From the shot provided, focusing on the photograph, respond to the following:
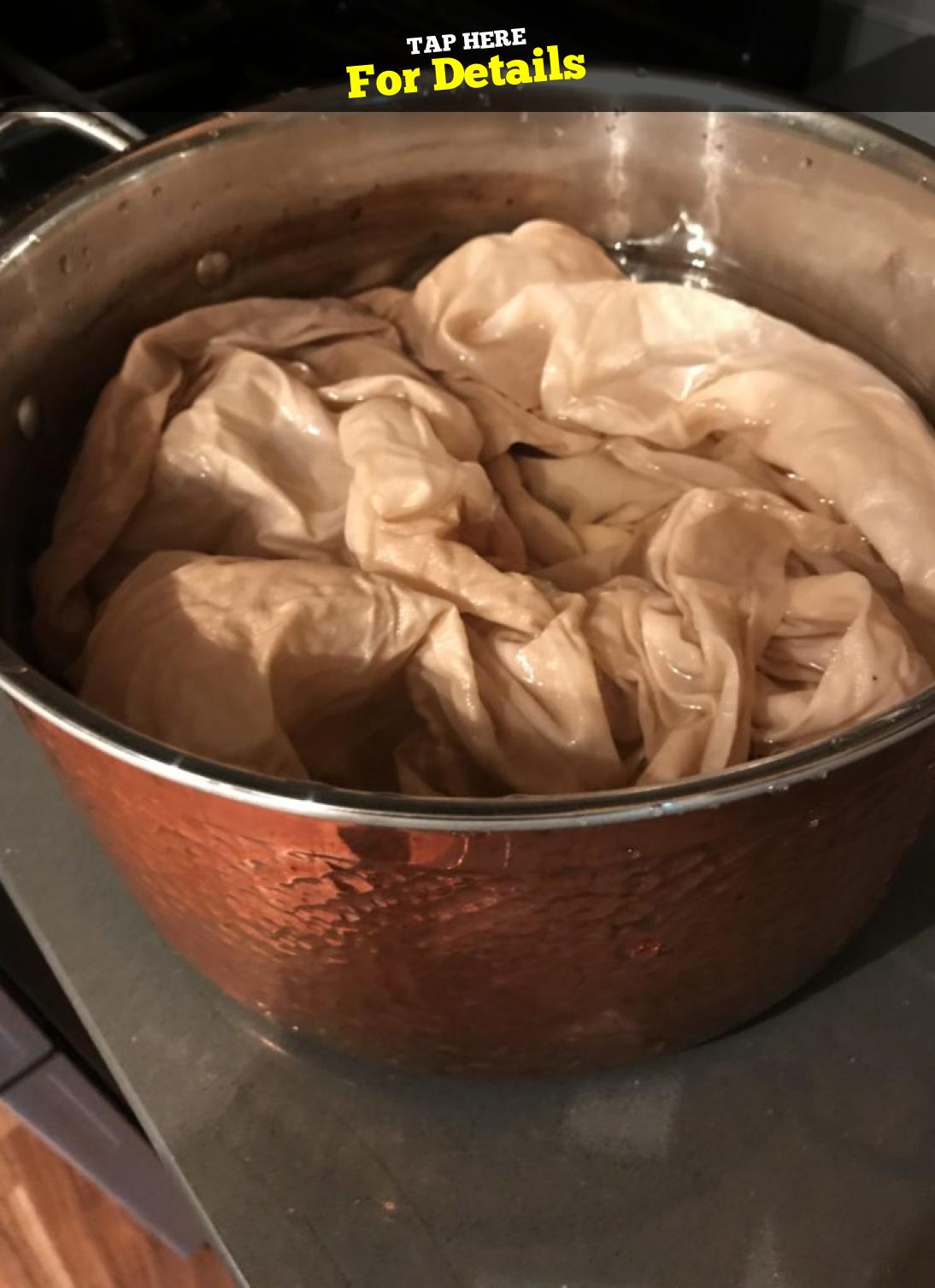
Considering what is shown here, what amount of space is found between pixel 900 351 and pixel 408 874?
1.46 feet

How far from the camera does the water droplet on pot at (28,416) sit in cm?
58

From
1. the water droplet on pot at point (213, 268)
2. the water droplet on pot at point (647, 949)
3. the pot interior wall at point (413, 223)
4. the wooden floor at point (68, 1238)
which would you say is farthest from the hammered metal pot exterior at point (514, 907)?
the wooden floor at point (68, 1238)

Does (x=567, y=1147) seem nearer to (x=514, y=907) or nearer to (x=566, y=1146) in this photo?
(x=566, y=1146)

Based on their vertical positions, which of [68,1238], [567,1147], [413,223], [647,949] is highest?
[413,223]

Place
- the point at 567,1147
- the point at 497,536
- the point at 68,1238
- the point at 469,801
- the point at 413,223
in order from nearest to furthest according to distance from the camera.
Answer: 1. the point at 469,801
2. the point at 567,1147
3. the point at 497,536
4. the point at 413,223
5. the point at 68,1238

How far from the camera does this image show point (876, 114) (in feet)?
2.50

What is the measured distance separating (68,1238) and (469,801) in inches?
36.4

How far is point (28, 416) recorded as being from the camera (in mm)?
587

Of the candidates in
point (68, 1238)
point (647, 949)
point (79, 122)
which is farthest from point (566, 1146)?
point (68, 1238)

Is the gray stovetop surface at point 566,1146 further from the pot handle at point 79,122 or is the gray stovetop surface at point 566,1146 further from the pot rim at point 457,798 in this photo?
the pot handle at point 79,122

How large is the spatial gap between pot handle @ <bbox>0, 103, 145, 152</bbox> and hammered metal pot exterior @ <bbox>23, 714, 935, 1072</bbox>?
35 centimetres

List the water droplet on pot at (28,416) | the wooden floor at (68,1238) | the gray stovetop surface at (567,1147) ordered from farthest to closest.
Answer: the wooden floor at (68,1238) → the water droplet on pot at (28,416) → the gray stovetop surface at (567,1147)

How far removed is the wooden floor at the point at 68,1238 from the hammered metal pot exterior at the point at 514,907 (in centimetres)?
70

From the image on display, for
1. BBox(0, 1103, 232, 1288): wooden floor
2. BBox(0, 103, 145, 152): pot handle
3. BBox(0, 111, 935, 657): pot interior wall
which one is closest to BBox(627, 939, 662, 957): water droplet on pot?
BBox(0, 111, 935, 657): pot interior wall
